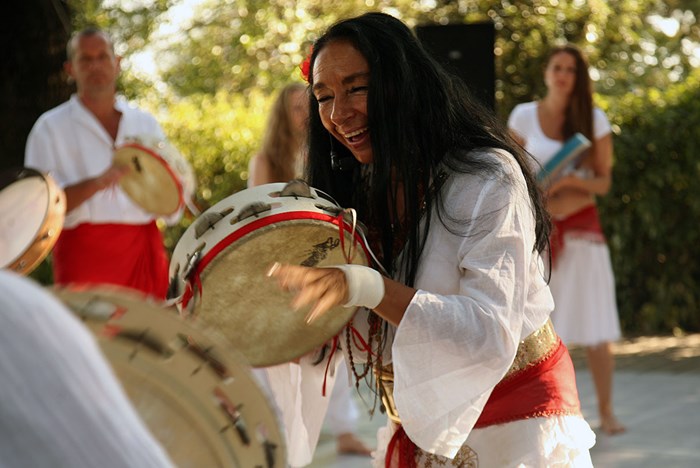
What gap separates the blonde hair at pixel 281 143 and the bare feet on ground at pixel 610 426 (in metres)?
2.05

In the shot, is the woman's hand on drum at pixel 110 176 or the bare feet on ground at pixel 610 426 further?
the bare feet on ground at pixel 610 426

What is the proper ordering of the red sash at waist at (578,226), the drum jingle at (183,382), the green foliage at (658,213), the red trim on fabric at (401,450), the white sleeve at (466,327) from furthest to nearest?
the green foliage at (658,213)
the red sash at waist at (578,226)
the red trim on fabric at (401,450)
the white sleeve at (466,327)
the drum jingle at (183,382)

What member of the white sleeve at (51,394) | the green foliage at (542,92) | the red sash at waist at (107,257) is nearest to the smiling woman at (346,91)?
the white sleeve at (51,394)

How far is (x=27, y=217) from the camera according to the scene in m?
2.62

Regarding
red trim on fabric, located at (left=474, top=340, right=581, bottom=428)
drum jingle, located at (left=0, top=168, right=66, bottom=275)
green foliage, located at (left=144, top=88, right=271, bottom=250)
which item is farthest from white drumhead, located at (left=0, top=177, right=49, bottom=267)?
green foliage, located at (left=144, top=88, right=271, bottom=250)

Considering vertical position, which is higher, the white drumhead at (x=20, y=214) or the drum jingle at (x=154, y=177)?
the white drumhead at (x=20, y=214)

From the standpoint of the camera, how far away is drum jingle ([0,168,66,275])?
8.05ft

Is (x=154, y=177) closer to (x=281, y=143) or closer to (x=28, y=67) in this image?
(x=281, y=143)

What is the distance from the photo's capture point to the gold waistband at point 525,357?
244 cm

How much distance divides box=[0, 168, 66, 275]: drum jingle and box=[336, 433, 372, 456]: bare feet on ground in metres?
3.15

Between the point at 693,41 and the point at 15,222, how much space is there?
66.1 feet

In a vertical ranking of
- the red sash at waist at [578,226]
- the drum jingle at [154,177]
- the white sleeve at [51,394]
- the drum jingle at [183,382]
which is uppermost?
the white sleeve at [51,394]

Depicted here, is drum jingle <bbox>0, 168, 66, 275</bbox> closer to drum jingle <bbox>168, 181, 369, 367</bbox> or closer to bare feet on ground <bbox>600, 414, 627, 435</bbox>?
drum jingle <bbox>168, 181, 369, 367</bbox>

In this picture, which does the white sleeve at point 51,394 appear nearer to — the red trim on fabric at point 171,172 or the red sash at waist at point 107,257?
the red trim on fabric at point 171,172
